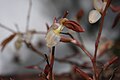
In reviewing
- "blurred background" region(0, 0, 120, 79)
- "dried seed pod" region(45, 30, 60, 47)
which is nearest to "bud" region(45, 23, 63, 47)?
"dried seed pod" region(45, 30, 60, 47)

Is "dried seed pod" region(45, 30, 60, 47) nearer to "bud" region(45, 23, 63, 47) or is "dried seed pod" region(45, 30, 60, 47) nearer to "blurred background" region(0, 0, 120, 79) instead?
"bud" region(45, 23, 63, 47)

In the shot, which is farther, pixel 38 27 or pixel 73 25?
pixel 38 27

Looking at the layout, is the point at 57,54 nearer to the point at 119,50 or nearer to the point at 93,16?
the point at 119,50

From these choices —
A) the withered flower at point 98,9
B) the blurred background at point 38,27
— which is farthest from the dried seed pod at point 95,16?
the blurred background at point 38,27

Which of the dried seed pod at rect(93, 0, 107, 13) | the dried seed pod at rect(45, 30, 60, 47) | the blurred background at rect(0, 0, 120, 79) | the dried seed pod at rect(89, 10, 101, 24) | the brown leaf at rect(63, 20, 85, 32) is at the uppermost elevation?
the dried seed pod at rect(93, 0, 107, 13)

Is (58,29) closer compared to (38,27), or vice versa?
(58,29)

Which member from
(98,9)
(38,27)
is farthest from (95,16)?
(38,27)

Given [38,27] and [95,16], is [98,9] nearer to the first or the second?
[95,16]

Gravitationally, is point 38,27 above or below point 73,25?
below

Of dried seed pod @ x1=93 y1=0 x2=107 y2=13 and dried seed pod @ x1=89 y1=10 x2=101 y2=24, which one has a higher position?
dried seed pod @ x1=93 y1=0 x2=107 y2=13

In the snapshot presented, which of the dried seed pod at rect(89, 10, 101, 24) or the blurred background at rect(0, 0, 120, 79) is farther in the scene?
the blurred background at rect(0, 0, 120, 79)

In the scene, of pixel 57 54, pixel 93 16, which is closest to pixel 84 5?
pixel 57 54
